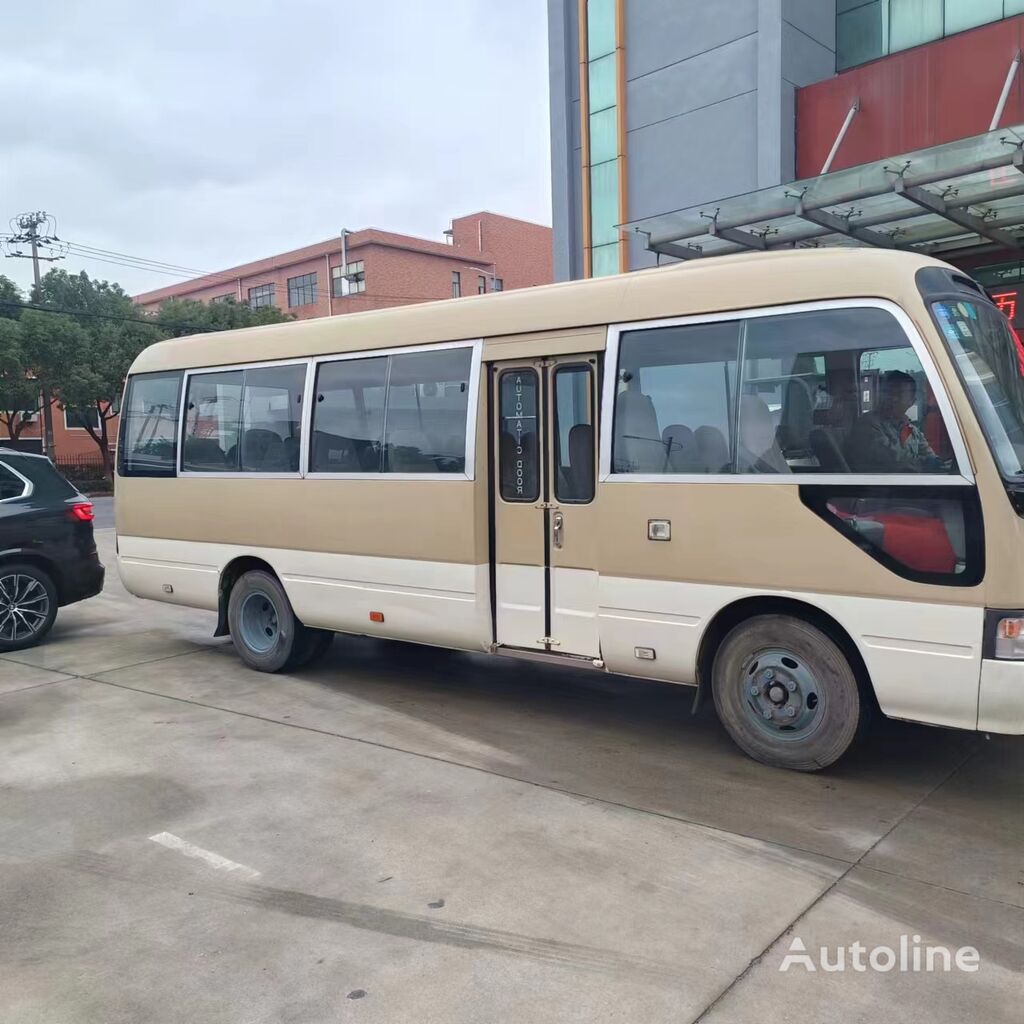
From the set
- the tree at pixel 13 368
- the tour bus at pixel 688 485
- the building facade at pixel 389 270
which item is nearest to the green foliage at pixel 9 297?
the tree at pixel 13 368

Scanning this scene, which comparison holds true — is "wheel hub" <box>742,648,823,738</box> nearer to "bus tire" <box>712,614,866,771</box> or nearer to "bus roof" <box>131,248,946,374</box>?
"bus tire" <box>712,614,866,771</box>

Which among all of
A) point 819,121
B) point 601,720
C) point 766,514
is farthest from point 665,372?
point 819,121

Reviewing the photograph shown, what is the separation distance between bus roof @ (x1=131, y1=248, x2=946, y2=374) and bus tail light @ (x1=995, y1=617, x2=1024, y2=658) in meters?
1.68

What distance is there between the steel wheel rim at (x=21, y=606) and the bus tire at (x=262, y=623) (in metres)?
2.21

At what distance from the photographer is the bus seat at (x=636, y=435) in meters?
5.45

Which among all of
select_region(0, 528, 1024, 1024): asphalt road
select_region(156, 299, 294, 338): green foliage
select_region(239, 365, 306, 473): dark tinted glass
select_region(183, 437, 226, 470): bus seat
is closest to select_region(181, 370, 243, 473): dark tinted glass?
select_region(183, 437, 226, 470): bus seat

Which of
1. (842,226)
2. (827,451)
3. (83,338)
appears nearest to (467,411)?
(827,451)

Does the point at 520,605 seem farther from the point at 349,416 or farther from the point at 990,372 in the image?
the point at 990,372

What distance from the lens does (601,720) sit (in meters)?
6.30

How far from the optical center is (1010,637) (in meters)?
4.32

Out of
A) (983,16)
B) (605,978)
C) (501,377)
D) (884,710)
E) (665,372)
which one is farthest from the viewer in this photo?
(983,16)

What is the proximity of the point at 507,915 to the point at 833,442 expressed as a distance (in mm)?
2863

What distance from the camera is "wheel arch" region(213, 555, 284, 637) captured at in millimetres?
7816

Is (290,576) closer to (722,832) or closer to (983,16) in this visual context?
(722,832)
